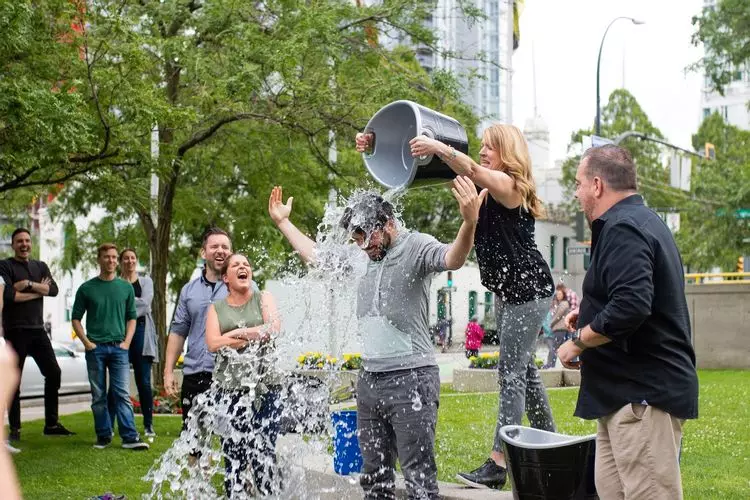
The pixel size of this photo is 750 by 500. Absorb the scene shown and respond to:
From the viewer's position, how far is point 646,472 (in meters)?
3.94

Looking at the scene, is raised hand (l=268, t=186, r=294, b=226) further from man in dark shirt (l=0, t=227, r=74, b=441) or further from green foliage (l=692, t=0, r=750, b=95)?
green foliage (l=692, t=0, r=750, b=95)

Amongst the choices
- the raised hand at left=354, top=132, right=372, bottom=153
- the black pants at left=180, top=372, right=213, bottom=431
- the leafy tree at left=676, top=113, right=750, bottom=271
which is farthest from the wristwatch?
the leafy tree at left=676, top=113, right=750, bottom=271

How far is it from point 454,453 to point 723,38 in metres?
15.7

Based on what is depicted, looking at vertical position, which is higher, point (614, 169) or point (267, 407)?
point (614, 169)

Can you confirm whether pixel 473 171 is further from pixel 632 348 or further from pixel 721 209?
pixel 721 209

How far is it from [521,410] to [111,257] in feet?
18.1

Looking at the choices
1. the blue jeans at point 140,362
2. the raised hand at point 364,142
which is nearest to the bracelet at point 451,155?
the raised hand at point 364,142

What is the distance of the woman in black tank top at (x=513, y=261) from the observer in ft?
18.0

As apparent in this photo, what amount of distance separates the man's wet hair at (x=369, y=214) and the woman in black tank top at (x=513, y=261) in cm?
63

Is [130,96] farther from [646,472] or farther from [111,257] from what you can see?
[646,472]

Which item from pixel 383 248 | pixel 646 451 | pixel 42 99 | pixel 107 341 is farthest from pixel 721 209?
pixel 646 451

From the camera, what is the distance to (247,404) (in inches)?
256

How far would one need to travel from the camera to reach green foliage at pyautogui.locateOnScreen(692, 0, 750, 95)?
66.6ft

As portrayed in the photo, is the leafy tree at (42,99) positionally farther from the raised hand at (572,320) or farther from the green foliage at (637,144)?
the green foliage at (637,144)
